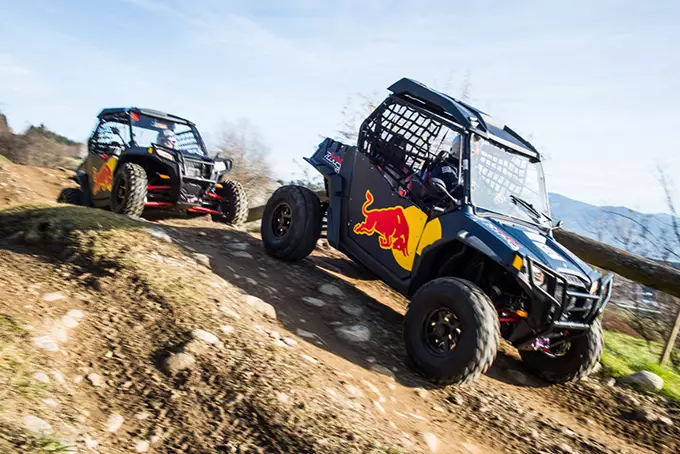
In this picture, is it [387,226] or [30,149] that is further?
[30,149]

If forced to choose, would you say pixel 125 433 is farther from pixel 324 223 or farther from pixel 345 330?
pixel 324 223

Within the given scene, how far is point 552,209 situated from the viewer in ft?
18.9

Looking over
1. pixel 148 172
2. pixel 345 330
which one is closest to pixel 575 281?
pixel 345 330

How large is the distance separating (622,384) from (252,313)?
3.53 metres

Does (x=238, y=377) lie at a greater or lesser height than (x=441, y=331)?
lesser

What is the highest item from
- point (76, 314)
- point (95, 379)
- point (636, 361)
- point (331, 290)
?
point (636, 361)

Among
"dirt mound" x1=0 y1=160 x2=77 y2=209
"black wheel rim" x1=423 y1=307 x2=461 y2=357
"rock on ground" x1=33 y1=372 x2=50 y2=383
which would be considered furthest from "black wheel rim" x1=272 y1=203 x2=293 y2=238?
"dirt mound" x1=0 y1=160 x2=77 y2=209

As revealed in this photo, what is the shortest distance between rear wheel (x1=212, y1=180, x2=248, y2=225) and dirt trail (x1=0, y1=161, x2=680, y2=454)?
2878 mm

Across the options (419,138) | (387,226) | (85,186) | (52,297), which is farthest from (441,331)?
(85,186)

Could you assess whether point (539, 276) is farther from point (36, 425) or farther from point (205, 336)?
point (36, 425)

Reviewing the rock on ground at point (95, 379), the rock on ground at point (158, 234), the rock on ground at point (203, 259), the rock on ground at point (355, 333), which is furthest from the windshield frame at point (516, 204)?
the rock on ground at point (95, 379)

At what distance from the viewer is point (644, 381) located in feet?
16.5

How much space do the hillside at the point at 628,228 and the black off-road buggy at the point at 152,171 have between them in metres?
5.17

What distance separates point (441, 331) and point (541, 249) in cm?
110
